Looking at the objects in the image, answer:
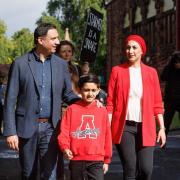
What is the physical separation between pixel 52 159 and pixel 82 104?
57 centimetres

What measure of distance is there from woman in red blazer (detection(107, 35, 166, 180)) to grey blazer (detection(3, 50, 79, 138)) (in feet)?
2.30

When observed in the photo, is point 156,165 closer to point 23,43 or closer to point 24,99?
point 24,99

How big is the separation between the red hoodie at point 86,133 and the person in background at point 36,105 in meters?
0.14

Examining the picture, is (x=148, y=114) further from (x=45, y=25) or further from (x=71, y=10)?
(x=71, y=10)

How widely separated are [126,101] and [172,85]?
17.9 feet

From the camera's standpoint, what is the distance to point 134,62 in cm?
637

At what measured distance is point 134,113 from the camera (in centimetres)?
626

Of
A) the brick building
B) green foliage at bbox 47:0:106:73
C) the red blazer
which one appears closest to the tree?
green foliage at bbox 47:0:106:73

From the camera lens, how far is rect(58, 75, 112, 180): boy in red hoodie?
5.77 m

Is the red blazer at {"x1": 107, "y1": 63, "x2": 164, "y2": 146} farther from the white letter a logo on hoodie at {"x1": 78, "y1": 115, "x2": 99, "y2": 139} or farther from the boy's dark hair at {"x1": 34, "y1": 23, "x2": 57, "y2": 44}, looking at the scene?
the boy's dark hair at {"x1": 34, "y1": 23, "x2": 57, "y2": 44}

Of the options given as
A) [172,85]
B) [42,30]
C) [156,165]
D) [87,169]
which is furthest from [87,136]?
[172,85]

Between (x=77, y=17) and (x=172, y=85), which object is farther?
(x=77, y=17)

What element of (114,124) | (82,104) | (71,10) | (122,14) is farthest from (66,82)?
(71,10)

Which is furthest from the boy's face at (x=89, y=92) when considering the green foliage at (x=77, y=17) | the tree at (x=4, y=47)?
the tree at (x=4, y=47)
